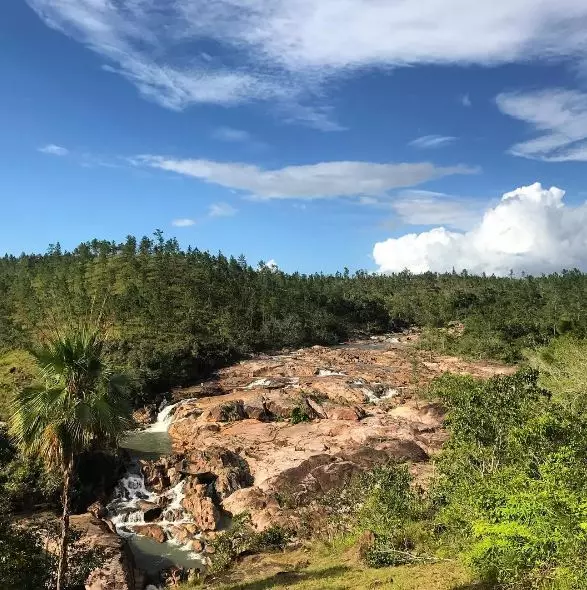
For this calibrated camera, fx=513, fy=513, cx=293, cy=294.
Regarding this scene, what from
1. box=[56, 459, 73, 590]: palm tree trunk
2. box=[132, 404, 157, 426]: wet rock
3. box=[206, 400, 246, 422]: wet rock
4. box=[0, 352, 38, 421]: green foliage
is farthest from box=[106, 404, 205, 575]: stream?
box=[0, 352, 38, 421]: green foliage

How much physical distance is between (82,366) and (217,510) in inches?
857

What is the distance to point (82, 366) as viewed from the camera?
42.5 ft

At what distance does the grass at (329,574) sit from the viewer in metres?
16.9

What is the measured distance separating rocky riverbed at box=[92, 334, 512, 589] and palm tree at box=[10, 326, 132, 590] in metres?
16.7

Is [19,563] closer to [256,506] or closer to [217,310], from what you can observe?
[256,506]

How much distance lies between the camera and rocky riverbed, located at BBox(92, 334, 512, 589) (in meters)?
30.9

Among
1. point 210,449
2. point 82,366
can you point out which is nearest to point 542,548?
point 82,366

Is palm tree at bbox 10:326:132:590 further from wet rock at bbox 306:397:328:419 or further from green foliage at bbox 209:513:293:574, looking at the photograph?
wet rock at bbox 306:397:328:419

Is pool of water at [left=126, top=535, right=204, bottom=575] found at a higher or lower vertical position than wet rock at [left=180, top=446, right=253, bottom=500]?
lower

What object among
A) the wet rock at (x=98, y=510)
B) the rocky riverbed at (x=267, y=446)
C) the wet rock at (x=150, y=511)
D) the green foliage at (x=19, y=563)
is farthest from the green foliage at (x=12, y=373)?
the green foliage at (x=19, y=563)

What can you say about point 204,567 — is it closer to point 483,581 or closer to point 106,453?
point 106,453

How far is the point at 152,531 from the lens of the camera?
2953cm

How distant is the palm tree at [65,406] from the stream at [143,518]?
15.1 m

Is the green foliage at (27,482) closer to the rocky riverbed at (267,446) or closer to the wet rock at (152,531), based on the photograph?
the rocky riverbed at (267,446)
